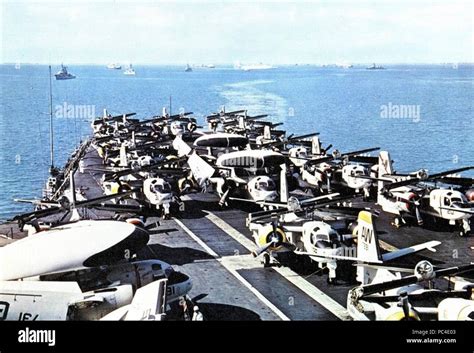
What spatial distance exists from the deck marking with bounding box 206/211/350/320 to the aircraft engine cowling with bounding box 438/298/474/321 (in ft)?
17.7

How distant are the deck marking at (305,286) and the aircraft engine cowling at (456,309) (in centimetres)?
538

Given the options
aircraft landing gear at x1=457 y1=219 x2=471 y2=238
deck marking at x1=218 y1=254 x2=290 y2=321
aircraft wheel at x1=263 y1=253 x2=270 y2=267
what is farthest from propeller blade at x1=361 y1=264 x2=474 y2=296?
aircraft landing gear at x1=457 y1=219 x2=471 y2=238

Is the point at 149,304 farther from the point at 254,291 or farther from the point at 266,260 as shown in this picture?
the point at 266,260

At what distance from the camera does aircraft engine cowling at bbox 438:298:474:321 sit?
59.2ft

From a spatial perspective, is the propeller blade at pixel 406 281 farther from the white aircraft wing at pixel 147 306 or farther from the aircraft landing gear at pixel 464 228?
the aircraft landing gear at pixel 464 228

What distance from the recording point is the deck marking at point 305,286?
25.3 m

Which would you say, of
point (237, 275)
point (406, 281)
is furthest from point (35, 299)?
point (237, 275)

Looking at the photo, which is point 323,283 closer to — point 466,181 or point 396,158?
point 466,181

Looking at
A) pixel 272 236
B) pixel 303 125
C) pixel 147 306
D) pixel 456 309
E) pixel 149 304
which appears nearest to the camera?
pixel 147 306

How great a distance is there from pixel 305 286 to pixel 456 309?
33.5 feet

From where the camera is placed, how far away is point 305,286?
28250 millimetres

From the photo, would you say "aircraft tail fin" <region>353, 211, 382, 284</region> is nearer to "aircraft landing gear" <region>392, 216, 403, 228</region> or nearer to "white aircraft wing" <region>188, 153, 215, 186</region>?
"aircraft landing gear" <region>392, 216, 403, 228</region>
